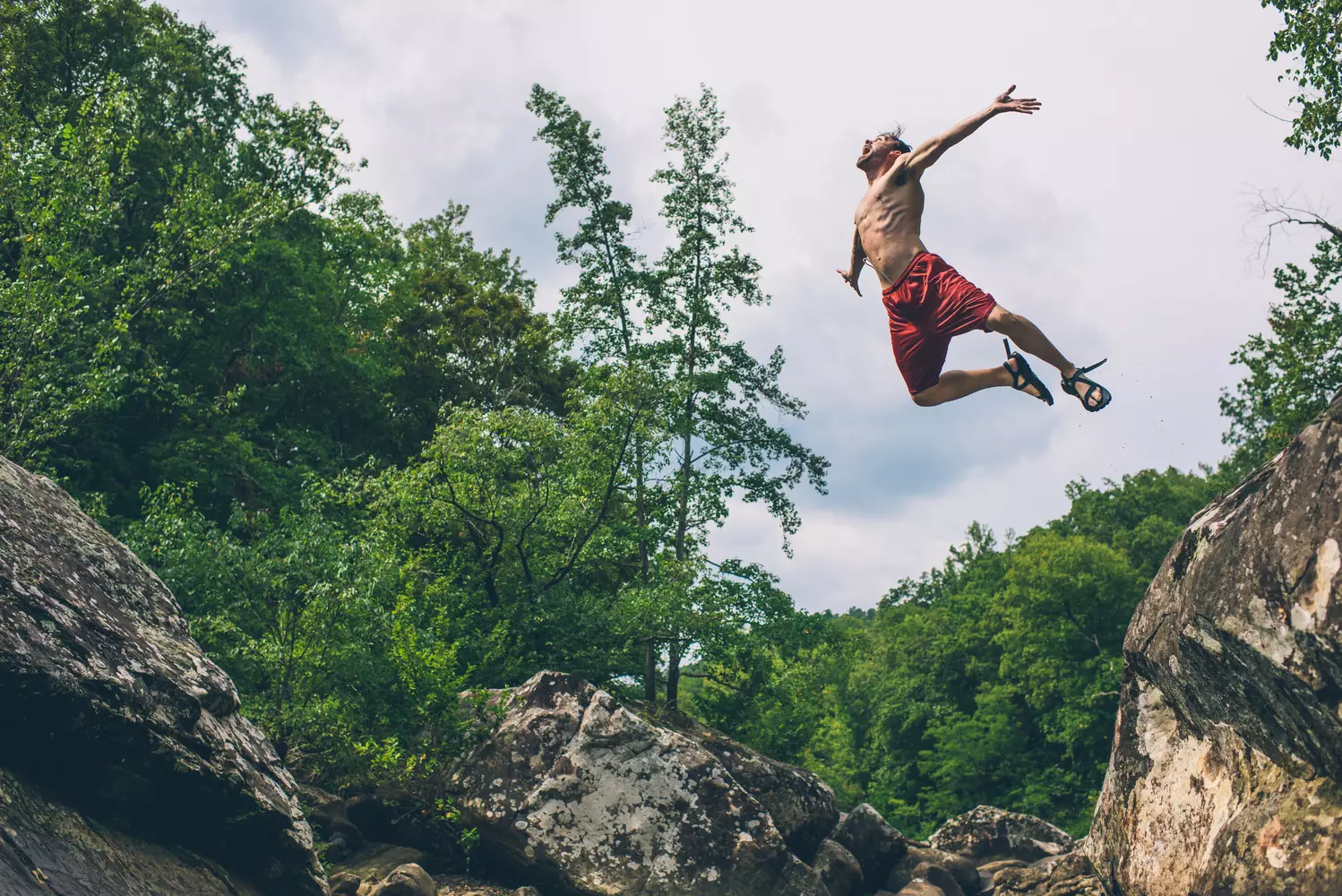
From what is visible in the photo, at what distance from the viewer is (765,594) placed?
2291 cm

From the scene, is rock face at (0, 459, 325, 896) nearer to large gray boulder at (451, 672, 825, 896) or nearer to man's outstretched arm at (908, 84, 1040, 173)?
large gray boulder at (451, 672, 825, 896)

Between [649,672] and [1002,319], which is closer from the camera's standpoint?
[1002,319]

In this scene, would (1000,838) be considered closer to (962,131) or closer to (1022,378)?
(1022,378)

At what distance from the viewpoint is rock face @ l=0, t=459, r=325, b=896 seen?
687 cm

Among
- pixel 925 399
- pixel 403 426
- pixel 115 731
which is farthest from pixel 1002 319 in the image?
pixel 403 426

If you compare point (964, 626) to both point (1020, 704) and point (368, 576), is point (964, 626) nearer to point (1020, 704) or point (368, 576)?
point (1020, 704)

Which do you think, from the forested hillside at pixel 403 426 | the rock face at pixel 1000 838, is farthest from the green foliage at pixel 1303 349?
the rock face at pixel 1000 838

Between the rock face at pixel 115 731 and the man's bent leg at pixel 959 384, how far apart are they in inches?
242

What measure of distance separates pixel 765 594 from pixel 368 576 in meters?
10.7

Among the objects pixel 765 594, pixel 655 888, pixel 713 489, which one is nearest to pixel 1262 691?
pixel 655 888

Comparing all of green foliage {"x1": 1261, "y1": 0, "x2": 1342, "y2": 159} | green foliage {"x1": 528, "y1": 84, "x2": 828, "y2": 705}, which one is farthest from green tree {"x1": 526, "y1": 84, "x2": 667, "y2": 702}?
green foliage {"x1": 1261, "y1": 0, "x2": 1342, "y2": 159}

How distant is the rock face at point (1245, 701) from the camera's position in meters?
6.59

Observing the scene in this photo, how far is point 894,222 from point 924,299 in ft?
2.04

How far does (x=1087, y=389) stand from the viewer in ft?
22.2
